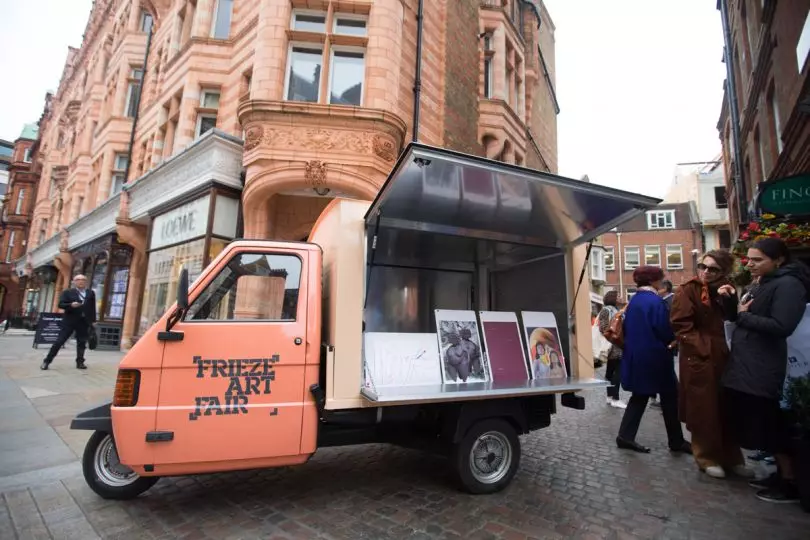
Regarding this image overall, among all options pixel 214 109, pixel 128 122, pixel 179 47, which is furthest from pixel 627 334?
pixel 128 122

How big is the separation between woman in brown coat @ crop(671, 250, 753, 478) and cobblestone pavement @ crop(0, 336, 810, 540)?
0.24 m

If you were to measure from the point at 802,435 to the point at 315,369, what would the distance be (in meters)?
3.66

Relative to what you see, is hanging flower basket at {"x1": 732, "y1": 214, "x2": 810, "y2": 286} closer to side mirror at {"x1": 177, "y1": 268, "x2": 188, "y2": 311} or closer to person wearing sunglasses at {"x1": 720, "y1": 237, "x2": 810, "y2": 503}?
person wearing sunglasses at {"x1": 720, "y1": 237, "x2": 810, "y2": 503}

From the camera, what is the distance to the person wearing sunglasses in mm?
3166

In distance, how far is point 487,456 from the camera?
11.6 ft

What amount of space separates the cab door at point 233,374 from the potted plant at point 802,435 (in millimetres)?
3704

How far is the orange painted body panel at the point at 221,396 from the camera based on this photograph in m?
2.75

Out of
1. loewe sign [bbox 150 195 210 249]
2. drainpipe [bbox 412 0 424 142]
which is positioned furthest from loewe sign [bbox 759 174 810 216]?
loewe sign [bbox 150 195 210 249]

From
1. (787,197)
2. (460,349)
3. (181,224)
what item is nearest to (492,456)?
(460,349)

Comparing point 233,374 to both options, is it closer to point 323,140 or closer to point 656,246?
point 323,140

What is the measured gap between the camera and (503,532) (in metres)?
2.72

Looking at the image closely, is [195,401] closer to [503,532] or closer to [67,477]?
[67,477]

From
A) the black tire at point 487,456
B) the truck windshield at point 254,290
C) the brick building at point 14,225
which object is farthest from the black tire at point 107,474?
the brick building at point 14,225

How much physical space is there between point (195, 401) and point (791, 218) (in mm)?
5829
